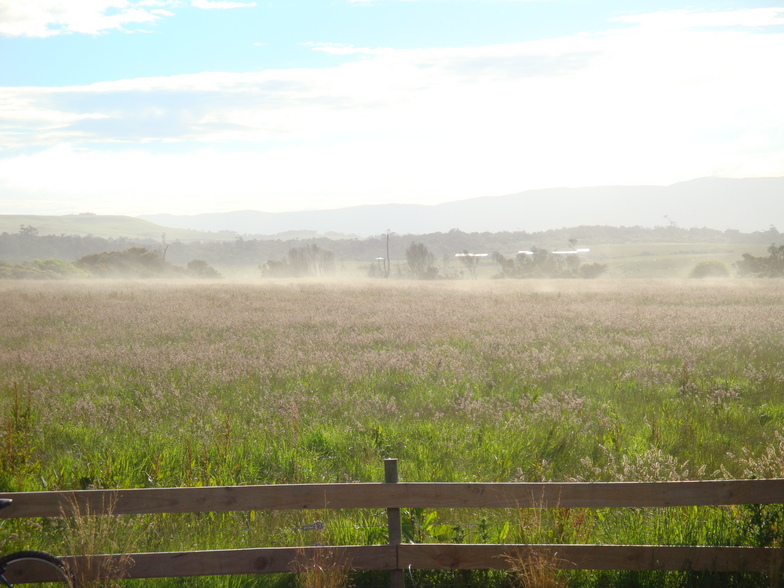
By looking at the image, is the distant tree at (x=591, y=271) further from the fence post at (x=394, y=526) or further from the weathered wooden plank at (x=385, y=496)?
the fence post at (x=394, y=526)

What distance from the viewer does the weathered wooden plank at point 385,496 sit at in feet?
17.4

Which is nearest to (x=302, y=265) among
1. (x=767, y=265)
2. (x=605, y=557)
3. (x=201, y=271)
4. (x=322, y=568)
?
(x=201, y=271)

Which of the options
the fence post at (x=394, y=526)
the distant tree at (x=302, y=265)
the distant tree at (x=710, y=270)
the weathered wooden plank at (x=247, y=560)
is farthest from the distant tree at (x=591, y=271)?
the weathered wooden plank at (x=247, y=560)

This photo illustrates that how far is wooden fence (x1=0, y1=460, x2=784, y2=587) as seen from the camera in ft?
17.3

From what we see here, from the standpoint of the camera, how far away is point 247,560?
5289mm

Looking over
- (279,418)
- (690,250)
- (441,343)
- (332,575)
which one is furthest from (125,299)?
(690,250)

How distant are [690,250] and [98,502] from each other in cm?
18754

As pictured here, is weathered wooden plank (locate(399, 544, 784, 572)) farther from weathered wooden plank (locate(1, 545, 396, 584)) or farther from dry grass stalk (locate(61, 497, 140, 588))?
dry grass stalk (locate(61, 497, 140, 588))

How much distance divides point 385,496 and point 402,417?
5201mm

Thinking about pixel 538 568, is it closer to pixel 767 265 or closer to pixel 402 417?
pixel 402 417

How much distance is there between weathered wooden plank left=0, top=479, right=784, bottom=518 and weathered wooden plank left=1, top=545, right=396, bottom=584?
0.37m

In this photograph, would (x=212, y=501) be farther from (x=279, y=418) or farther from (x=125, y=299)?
(x=125, y=299)

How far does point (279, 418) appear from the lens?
1034cm

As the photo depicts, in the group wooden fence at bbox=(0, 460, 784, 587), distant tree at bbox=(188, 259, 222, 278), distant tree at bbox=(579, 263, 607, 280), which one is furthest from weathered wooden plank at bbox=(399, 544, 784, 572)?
distant tree at bbox=(188, 259, 222, 278)
